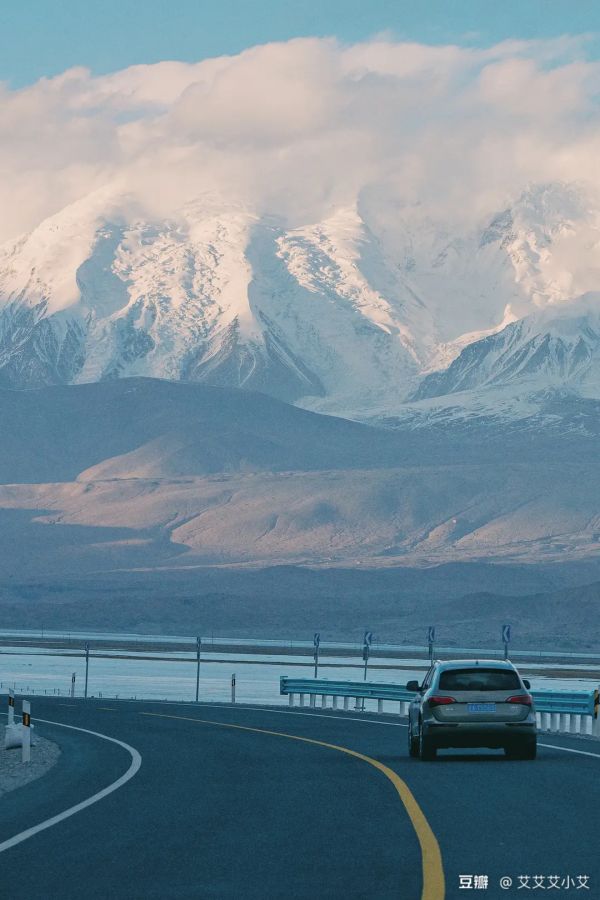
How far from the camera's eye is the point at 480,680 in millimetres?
28125

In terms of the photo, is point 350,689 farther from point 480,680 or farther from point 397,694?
point 480,680

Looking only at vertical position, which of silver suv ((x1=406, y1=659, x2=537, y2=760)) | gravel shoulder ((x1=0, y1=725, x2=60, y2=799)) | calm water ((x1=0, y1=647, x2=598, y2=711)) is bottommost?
gravel shoulder ((x1=0, y1=725, x2=60, y2=799))

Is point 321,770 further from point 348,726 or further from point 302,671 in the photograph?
point 302,671

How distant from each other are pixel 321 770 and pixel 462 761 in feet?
9.95

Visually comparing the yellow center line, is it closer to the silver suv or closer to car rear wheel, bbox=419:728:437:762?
car rear wheel, bbox=419:728:437:762

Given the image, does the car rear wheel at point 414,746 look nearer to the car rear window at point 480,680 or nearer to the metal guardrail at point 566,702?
the car rear window at point 480,680

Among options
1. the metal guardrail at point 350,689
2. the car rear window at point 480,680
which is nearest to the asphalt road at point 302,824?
the car rear window at point 480,680

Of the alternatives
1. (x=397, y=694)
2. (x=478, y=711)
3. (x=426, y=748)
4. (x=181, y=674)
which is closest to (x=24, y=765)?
(x=426, y=748)

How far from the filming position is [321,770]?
26547 millimetres

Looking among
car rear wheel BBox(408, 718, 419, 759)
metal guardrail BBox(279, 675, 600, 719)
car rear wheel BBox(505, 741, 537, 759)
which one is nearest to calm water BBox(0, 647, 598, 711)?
metal guardrail BBox(279, 675, 600, 719)

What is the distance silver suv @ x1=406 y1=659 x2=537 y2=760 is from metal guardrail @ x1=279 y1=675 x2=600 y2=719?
9.70m

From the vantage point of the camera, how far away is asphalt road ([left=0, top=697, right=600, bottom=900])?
1446cm

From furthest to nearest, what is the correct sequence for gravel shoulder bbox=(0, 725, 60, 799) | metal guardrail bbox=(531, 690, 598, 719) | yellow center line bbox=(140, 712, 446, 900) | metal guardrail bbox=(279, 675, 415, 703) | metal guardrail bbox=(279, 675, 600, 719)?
metal guardrail bbox=(279, 675, 415, 703), metal guardrail bbox=(279, 675, 600, 719), metal guardrail bbox=(531, 690, 598, 719), gravel shoulder bbox=(0, 725, 60, 799), yellow center line bbox=(140, 712, 446, 900)

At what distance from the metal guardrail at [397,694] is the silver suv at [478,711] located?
9.70 metres
